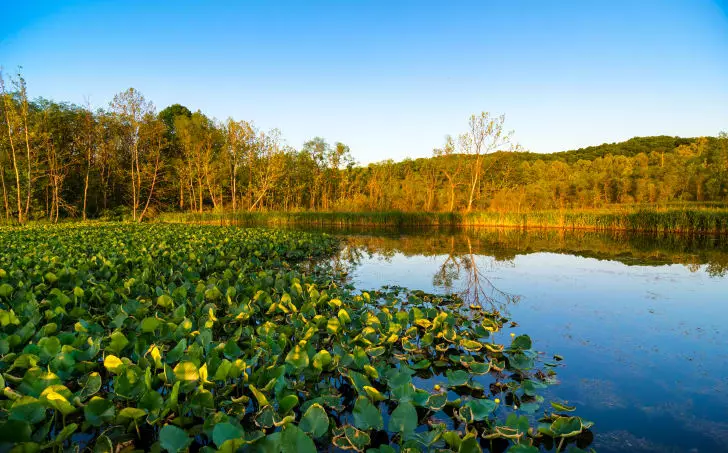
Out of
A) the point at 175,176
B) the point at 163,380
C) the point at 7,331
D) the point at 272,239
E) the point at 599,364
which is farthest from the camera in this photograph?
the point at 175,176

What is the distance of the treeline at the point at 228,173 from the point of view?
2361cm

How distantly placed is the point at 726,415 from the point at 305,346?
3359 mm

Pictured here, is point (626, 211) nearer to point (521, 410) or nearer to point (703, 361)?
point (703, 361)

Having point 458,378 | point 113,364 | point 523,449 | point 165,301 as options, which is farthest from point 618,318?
point 113,364

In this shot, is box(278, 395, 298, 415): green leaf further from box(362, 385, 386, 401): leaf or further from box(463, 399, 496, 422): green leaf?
box(463, 399, 496, 422): green leaf

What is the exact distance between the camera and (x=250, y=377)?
8.52 ft

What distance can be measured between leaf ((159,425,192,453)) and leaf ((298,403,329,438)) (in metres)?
0.57

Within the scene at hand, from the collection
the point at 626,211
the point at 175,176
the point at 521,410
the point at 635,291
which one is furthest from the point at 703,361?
the point at 175,176

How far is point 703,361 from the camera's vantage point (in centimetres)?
406

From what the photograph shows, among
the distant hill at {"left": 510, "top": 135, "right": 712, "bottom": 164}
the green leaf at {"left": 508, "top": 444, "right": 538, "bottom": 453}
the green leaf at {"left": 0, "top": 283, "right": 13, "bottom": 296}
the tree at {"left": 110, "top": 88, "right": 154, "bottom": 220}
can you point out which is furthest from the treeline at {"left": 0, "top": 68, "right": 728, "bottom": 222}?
the green leaf at {"left": 508, "top": 444, "right": 538, "bottom": 453}

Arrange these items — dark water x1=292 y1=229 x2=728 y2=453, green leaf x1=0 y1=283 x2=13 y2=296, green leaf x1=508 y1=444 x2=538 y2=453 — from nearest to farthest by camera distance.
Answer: green leaf x1=508 y1=444 x2=538 y2=453
dark water x1=292 y1=229 x2=728 y2=453
green leaf x1=0 y1=283 x2=13 y2=296

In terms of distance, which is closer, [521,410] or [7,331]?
[521,410]

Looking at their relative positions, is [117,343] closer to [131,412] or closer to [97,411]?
[97,411]

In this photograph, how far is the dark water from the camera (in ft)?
9.67
